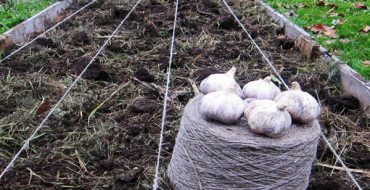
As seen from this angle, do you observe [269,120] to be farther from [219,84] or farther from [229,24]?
[229,24]

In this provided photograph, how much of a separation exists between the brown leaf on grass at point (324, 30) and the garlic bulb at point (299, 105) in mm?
3499

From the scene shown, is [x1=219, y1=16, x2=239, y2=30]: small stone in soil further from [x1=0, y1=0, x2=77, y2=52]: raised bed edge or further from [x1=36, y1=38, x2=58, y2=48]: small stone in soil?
[x1=0, y1=0, x2=77, y2=52]: raised bed edge

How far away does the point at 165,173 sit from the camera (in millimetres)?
2885

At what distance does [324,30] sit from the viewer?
19.8 ft

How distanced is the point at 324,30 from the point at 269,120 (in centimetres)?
401

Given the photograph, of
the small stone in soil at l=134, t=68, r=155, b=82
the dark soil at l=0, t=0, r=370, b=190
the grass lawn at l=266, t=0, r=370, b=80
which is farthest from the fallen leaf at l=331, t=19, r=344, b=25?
the small stone in soil at l=134, t=68, r=155, b=82

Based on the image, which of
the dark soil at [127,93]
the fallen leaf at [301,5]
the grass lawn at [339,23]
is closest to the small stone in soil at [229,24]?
the dark soil at [127,93]

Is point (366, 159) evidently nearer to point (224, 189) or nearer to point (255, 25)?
point (224, 189)

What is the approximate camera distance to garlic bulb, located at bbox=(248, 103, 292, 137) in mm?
Result: 2328

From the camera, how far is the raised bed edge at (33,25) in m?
5.07

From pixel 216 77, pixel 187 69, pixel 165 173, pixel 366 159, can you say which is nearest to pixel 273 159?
pixel 216 77

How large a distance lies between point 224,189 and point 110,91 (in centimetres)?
187

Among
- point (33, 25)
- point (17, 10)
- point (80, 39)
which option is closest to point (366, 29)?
point (80, 39)

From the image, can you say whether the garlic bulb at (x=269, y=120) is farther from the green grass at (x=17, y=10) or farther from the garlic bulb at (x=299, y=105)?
the green grass at (x=17, y=10)
